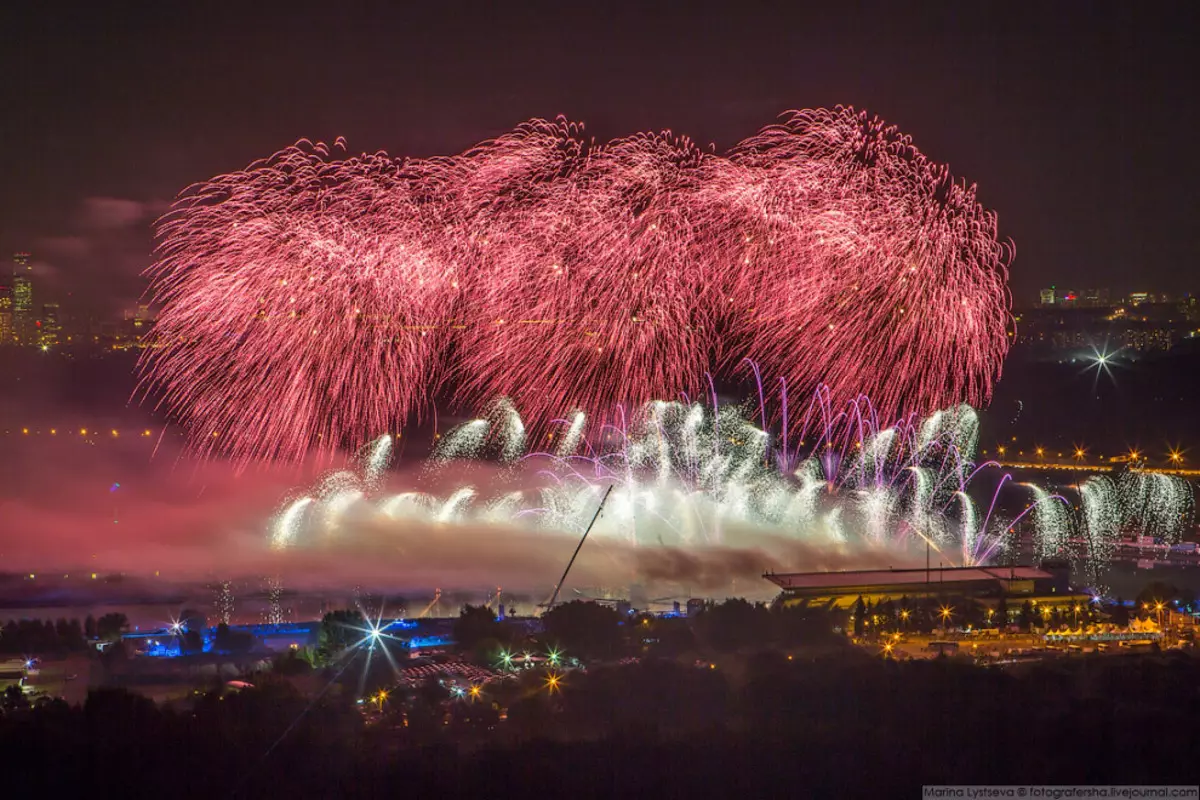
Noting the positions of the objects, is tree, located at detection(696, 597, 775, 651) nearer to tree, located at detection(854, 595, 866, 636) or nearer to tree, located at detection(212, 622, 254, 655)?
tree, located at detection(854, 595, 866, 636)

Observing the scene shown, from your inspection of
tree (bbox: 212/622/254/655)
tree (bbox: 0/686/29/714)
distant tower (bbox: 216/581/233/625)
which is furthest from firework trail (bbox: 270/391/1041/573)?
tree (bbox: 0/686/29/714)

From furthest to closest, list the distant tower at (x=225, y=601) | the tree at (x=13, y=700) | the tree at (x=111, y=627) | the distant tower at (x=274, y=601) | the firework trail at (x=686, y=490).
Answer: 1. the firework trail at (x=686, y=490)
2. the distant tower at (x=225, y=601)
3. the distant tower at (x=274, y=601)
4. the tree at (x=111, y=627)
5. the tree at (x=13, y=700)

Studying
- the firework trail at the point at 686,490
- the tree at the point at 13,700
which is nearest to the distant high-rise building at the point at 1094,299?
the firework trail at the point at 686,490

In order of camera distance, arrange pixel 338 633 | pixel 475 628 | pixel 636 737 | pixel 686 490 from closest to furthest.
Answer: pixel 636 737 → pixel 475 628 → pixel 338 633 → pixel 686 490

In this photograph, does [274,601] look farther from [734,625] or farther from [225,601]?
[734,625]

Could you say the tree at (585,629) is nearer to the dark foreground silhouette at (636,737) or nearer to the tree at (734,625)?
the dark foreground silhouette at (636,737)

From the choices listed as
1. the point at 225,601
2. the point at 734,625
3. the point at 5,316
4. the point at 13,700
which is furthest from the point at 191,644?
the point at 5,316
